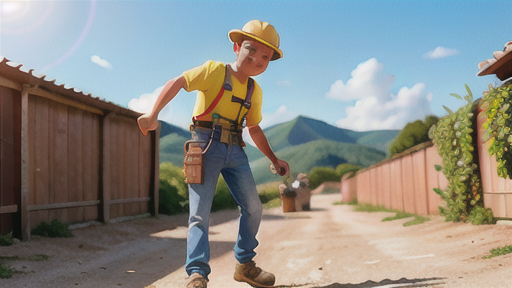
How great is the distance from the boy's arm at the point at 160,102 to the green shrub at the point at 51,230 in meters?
4.21

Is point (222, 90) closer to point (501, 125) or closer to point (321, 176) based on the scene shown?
point (501, 125)

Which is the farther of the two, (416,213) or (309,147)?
(309,147)

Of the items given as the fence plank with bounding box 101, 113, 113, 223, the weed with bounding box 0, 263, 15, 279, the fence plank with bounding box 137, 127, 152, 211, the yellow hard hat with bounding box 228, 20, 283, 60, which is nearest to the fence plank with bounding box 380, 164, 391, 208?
the fence plank with bounding box 137, 127, 152, 211

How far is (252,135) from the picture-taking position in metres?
3.37

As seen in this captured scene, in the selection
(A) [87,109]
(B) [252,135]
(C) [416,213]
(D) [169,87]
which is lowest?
(C) [416,213]

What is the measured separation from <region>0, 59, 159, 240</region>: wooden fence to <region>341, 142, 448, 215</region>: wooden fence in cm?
587

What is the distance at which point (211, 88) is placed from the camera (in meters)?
2.94

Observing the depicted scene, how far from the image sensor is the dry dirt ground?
10.9ft

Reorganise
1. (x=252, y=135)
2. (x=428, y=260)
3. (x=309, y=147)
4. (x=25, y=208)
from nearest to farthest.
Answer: (x=252, y=135) → (x=428, y=260) → (x=25, y=208) → (x=309, y=147)

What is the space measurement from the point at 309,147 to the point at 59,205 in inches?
2043

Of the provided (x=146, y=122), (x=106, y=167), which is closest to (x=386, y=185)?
(x=106, y=167)

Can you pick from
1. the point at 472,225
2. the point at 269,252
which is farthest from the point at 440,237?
the point at 269,252

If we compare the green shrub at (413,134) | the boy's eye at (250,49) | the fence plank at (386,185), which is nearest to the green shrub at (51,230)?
the boy's eye at (250,49)

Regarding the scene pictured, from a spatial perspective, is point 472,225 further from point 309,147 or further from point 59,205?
point 309,147
